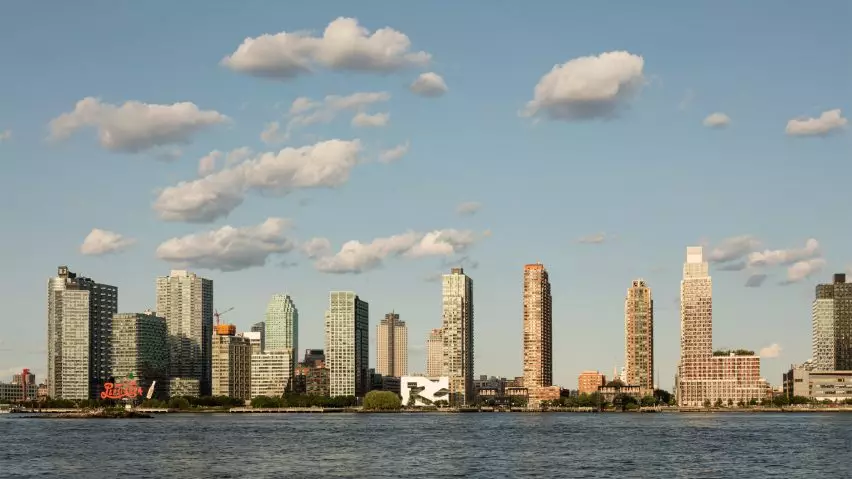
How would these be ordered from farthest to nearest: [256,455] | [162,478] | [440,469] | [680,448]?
[680,448]
[256,455]
[440,469]
[162,478]

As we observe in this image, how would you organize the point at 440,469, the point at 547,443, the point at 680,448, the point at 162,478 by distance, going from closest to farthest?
the point at 162,478 → the point at 440,469 → the point at 680,448 → the point at 547,443

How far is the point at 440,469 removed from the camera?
13262cm

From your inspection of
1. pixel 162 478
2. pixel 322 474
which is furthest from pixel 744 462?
pixel 162 478

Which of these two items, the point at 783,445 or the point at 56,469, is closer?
the point at 56,469

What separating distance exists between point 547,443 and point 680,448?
24580mm

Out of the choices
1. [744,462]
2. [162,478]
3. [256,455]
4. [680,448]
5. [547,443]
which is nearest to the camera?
[162,478]

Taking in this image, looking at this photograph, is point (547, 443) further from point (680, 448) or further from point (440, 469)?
point (440, 469)

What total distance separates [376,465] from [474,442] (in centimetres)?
5701

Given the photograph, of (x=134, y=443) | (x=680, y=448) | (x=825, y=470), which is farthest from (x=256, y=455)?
(x=825, y=470)

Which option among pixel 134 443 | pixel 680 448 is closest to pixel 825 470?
pixel 680 448

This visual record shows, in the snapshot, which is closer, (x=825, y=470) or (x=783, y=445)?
(x=825, y=470)

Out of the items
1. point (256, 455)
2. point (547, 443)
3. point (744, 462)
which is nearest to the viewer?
point (744, 462)

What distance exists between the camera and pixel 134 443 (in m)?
190

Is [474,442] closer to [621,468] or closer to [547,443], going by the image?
[547,443]
